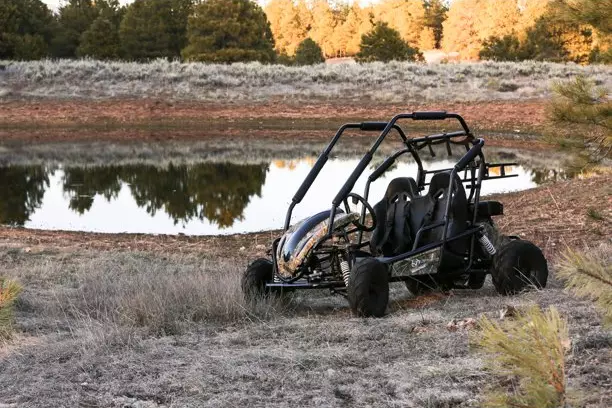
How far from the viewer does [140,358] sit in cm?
518

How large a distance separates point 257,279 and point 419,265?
1457mm

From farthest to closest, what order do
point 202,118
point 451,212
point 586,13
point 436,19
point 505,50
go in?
1. point 436,19
2. point 505,50
3. point 202,118
4. point 586,13
5. point 451,212

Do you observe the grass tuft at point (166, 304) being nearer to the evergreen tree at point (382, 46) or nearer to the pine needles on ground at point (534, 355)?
the pine needles on ground at point (534, 355)

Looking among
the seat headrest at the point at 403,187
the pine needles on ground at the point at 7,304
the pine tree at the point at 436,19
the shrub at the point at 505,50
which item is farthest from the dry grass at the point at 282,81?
the pine tree at the point at 436,19

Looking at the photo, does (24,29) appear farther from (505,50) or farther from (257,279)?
(257,279)

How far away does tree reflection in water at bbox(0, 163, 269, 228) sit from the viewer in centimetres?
1719

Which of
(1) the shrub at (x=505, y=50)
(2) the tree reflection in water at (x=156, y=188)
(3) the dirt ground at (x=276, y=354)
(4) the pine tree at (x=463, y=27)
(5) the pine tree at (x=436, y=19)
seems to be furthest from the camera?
(5) the pine tree at (x=436, y=19)

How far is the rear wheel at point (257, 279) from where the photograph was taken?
741 centimetres

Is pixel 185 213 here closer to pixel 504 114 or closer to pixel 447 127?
pixel 447 127

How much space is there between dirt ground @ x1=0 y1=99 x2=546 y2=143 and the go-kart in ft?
71.6

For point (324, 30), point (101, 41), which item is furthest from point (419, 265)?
point (324, 30)

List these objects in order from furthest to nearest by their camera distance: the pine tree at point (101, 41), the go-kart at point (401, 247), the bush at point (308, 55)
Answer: the bush at point (308, 55) < the pine tree at point (101, 41) < the go-kart at point (401, 247)

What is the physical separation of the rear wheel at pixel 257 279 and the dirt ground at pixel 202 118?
21.8m

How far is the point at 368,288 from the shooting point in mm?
6539
